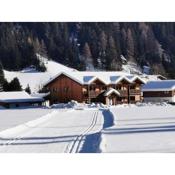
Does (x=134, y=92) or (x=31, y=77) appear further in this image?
(x=31, y=77)

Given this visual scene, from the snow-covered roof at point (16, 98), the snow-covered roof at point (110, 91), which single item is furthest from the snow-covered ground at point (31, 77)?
the snow-covered roof at point (110, 91)

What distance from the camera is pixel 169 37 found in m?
117

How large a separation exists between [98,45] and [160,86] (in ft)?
153

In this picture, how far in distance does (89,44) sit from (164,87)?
54118 mm

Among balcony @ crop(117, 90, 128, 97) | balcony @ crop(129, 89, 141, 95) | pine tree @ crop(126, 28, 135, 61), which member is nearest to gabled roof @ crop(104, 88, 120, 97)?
balcony @ crop(117, 90, 128, 97)

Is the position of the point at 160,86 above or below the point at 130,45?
below

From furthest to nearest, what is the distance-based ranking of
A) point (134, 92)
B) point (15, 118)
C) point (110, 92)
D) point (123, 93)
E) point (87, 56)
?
point (87, 56) < point (134, 92) < point (123, 93) < point (110, 92) < point (15, 118)

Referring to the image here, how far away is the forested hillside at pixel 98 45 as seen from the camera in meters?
102

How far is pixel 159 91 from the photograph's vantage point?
67062 mm

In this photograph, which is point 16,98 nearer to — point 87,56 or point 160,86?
point 160,86

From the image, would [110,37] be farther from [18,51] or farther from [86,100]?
[86,100]

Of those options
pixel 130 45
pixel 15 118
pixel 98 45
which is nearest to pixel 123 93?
pixel 15 118

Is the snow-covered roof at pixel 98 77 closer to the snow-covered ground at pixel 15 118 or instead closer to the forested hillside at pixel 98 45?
the snow-covered ground at pixel 15 118

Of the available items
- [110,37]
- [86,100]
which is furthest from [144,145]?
[110,37]
